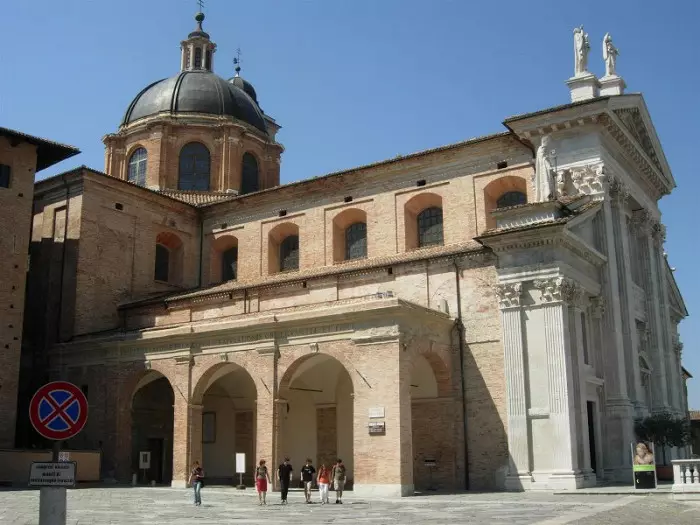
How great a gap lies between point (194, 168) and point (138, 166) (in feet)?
8.64

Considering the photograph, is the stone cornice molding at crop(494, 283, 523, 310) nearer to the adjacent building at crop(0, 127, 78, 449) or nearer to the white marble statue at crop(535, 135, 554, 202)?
the white marble statue at crop(535, 135, 554, 202)

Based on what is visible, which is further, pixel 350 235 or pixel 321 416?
pixel 350 235

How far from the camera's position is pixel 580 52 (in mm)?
25734

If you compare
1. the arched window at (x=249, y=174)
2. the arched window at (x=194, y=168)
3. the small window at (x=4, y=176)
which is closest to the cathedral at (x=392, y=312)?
the arched window at (x=194, y=168)

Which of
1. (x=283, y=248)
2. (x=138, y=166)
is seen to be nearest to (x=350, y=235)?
(x=283, y=248)

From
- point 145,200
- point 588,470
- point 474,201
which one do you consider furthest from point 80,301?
point 588,470

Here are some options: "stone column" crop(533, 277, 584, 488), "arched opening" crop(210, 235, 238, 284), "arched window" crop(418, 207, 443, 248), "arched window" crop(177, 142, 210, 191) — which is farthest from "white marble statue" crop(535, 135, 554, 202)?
"arched window" crop(177, 142, 210, 191)

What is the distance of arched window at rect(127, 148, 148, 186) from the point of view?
36.1m

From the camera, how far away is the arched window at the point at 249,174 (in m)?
36.8

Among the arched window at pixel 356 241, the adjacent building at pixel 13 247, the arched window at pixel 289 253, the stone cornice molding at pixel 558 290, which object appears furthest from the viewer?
the arched window at pixel 289 253

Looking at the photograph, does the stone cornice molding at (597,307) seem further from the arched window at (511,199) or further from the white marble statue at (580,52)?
the white marble statue at (580,52)

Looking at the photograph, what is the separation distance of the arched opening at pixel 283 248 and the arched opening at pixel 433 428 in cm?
843

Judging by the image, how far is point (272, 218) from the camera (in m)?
30.6

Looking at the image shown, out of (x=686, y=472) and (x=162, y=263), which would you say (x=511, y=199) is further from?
(x=162, y=263)
